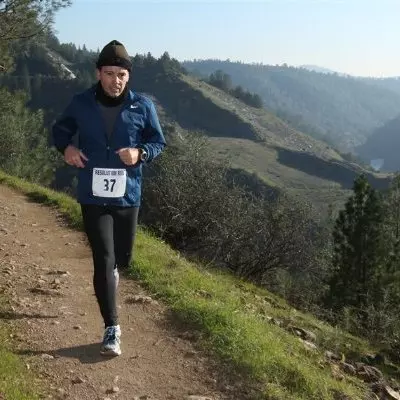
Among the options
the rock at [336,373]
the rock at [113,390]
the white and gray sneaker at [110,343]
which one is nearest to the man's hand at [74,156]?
the white and gray sneaker at [110,343]

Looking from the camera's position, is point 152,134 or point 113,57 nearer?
point 113,57

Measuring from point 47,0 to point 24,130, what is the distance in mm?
25067

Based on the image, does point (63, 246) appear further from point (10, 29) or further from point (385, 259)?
point (385, 259)

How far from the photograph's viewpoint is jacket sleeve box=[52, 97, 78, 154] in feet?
14.3

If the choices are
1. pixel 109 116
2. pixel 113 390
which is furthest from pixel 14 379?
pixel 109 116

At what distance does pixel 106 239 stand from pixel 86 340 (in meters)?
1.13

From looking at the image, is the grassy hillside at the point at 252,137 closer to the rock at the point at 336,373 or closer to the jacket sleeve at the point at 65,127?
the rock at the point at 336,373

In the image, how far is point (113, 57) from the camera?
417 cm

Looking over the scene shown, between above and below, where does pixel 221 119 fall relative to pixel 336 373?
below

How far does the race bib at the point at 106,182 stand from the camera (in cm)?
425

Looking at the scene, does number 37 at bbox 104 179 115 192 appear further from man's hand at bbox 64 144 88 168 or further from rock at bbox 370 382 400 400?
rock at bbox 370 382 400 400

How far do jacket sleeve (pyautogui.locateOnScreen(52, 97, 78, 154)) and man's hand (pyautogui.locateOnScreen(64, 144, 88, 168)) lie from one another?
0.14m

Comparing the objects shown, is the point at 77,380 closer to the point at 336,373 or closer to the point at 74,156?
the point at 74,156

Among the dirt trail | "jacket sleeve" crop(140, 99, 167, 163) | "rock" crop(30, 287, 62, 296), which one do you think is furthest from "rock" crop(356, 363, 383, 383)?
"rock" crop(30, 287, 62, 296)
